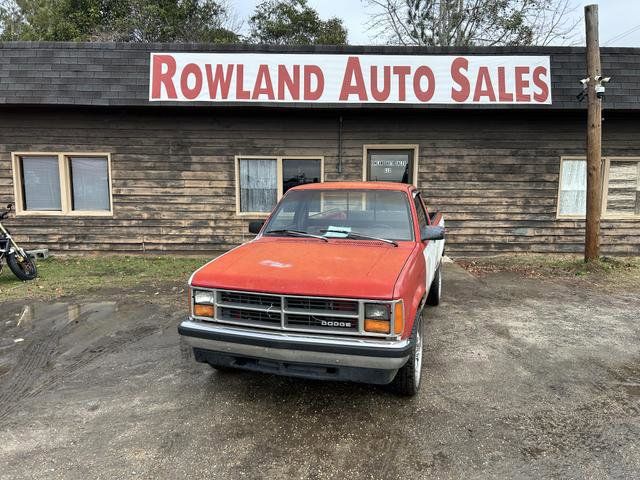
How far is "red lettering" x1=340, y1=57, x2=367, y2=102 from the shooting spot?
7.94 m

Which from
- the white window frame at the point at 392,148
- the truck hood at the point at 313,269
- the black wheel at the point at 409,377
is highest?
the white window frame at the point at 392,148

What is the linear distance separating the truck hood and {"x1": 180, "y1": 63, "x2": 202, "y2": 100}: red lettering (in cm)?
535

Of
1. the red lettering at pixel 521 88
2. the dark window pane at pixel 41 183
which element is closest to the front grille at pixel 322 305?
the red lettering at pixel 521 88

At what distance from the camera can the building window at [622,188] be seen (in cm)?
882

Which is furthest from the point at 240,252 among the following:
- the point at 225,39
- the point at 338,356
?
the point at 225,39

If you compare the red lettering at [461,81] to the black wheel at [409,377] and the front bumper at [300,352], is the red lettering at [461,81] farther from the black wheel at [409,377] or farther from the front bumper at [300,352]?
the front bumper at [300,352]

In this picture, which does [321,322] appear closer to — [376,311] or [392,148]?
[376,311]

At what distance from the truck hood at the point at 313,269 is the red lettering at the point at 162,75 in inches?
219

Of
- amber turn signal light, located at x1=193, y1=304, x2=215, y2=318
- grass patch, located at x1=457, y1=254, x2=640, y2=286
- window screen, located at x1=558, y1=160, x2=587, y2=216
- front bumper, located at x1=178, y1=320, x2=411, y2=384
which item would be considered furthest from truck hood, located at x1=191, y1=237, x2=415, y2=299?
window screen, located at x1=558, y1=160, x2=587, y2=216

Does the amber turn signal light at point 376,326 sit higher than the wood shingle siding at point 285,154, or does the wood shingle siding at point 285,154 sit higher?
the wood shingle siding at point 285,154

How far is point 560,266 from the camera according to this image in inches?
311

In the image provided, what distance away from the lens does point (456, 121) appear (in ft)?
28.4

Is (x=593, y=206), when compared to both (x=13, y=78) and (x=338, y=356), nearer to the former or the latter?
(x=338, y=356)

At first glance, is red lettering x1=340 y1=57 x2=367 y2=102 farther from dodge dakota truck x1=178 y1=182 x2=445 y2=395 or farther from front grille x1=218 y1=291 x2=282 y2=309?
front grille x1=218 y1=291 x2=282 y2=309
